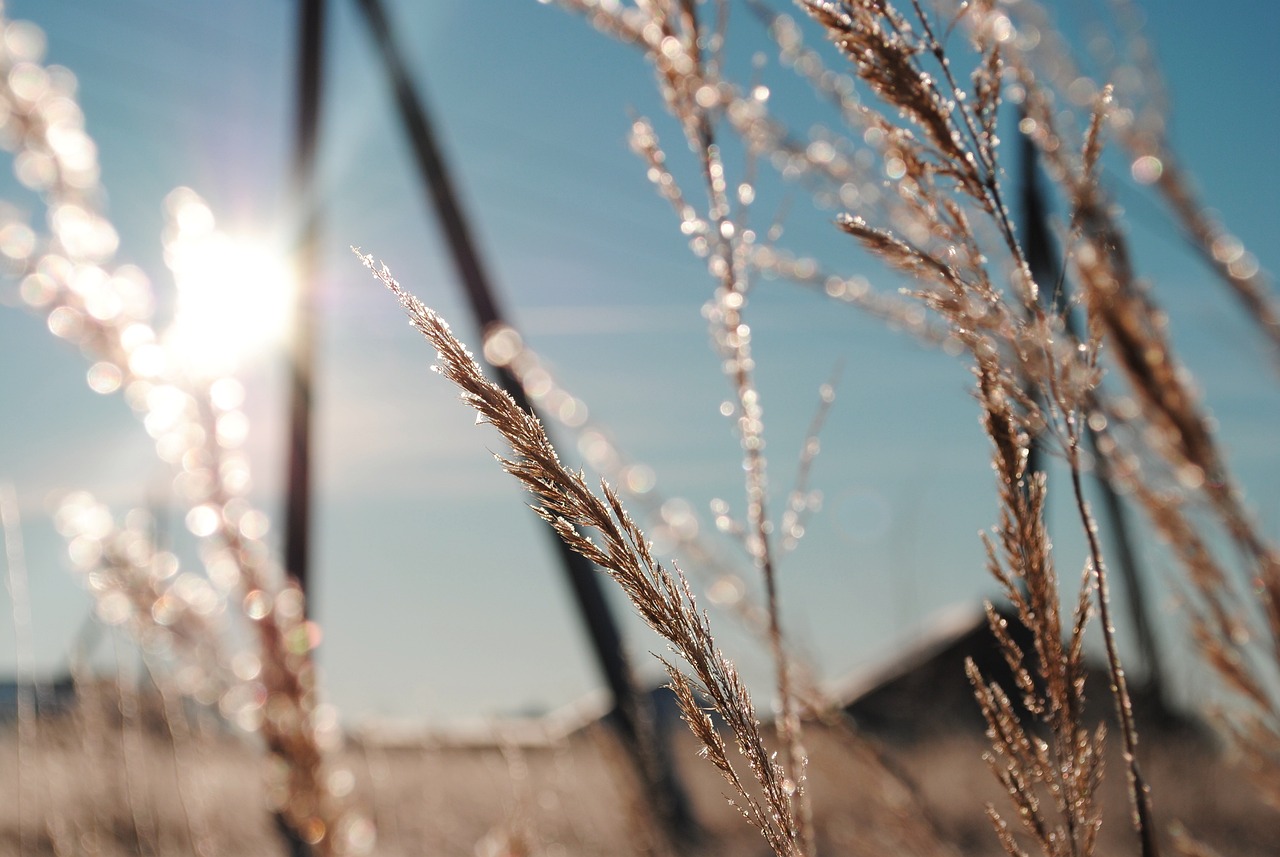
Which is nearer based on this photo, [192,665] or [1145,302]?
[1145,302]

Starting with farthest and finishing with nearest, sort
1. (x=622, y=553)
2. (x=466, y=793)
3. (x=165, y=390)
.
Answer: (x=466, y=793) < (x=165, y=390) < (x=622, y=553)

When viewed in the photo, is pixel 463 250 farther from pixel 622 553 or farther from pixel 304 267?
pixel 622 553

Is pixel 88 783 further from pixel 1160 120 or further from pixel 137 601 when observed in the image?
pixel 1160 120

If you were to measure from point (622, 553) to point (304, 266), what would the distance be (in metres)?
3.92

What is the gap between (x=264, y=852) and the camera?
5.07 meters

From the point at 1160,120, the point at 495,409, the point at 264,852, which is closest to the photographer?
the point at 495,409

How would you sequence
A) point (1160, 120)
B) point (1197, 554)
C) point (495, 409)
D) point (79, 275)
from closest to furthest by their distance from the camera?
point (495, 409) < point (1197, 554) < point (79, 275) < point (1160, 120)

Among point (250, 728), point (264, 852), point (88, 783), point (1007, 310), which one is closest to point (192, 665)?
point (250, 728)

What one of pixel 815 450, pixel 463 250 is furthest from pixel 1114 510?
pixel 815 450

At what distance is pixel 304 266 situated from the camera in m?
4.20

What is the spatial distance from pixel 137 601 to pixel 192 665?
171mm

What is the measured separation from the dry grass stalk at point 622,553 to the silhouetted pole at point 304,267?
11.8 ft

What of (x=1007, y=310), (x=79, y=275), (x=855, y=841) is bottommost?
(x=855, y=841)

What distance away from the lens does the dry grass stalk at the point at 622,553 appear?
2.29 ft
